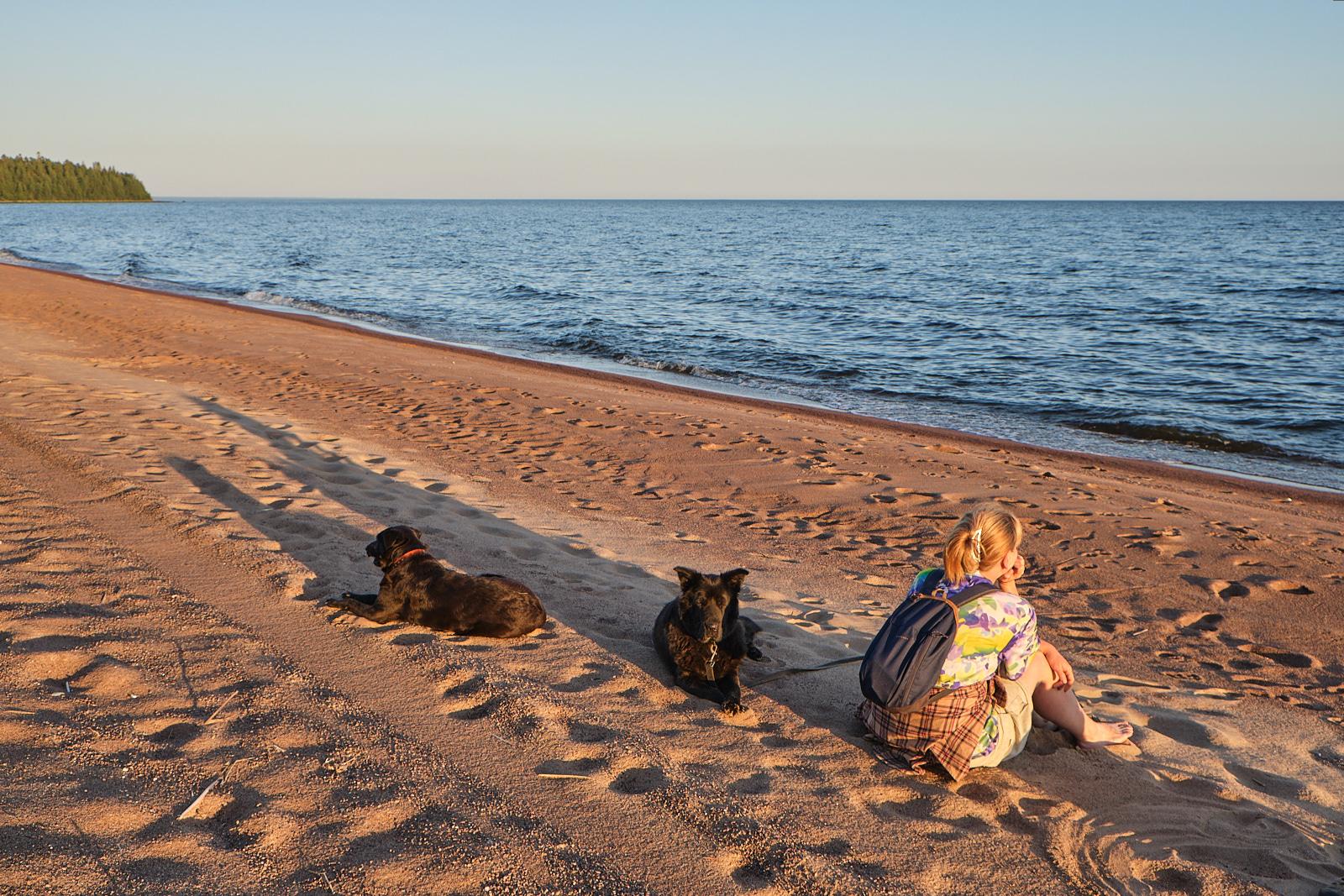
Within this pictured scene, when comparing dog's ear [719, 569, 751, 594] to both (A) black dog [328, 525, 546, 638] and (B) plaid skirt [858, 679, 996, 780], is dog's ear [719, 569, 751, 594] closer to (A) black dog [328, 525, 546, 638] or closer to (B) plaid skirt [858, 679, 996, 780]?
(B) plaid skirt [858, 679, 996, 780]

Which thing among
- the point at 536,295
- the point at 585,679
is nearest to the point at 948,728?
the point at 585,679

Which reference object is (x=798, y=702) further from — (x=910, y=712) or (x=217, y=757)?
(x=217, y=757)

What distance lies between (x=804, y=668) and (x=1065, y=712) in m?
1.40

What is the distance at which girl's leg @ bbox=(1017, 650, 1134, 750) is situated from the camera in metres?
4.23

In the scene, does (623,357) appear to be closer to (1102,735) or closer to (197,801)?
(1102,735)

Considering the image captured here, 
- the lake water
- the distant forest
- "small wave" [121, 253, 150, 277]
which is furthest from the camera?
the distant forest

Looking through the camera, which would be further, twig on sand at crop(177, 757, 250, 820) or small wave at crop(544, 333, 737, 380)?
small wave at crop(544, 333, 737, 380)

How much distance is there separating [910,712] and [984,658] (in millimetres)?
410

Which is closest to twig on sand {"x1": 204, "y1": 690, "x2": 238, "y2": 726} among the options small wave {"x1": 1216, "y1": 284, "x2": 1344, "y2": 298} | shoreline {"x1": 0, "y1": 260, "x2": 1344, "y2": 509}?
shoreline {"x1": 0, "y1": 260, "x2": 1344, "y2": 509}

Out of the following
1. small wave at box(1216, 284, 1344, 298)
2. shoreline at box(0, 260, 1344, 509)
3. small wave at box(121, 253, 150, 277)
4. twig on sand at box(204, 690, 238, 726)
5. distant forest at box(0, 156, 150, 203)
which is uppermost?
distant forest at box(0, 156, 150, 203)

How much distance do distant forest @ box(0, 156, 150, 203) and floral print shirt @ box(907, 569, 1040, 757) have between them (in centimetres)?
15329

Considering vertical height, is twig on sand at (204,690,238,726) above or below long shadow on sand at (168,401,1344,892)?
above

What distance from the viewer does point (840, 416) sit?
47.3 feet

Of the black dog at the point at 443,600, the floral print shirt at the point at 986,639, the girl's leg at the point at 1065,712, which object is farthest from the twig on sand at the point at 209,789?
the girl's leg at the point at 1065,712
